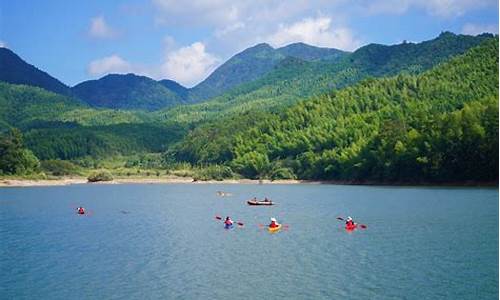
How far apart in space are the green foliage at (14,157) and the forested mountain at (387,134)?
4965 centimetres

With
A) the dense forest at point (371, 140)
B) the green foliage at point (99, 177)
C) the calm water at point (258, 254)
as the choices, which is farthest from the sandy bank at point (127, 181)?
the calm water at point (258, 254)

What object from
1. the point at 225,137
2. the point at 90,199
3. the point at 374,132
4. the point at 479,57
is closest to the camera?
the point at 90,199

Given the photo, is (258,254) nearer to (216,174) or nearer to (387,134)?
(387,134)

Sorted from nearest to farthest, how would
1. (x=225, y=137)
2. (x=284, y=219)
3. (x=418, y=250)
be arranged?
1. (x=418, y=250)
2. (x=284, y=219)
3. (x=225, y=137)

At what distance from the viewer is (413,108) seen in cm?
14612

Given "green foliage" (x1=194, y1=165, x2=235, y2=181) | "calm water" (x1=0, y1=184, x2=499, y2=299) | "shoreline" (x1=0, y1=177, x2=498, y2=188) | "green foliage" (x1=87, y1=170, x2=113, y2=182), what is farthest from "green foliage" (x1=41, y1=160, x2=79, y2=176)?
"calm water" (x1=0, y1=184, x2=499, y2=299)

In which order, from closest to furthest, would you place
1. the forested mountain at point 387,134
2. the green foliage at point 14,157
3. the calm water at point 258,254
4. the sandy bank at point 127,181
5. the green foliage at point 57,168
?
the calm water at point 258,254, the forested mountain at point 387,134, the sandy bank at point 127,181, the green foliage at point 14,157, the green foliage at point 57,168

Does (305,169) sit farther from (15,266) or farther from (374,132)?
(15,266)

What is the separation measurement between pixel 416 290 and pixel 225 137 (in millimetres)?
160184

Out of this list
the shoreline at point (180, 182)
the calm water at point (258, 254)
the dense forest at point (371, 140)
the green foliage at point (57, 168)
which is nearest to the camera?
the calm water at point (258, 254)

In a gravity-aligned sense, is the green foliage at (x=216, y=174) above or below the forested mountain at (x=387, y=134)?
below

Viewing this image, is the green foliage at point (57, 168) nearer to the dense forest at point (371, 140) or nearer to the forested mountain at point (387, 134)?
the dense forest at point (371, 140)

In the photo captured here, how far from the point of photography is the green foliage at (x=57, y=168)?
530ft

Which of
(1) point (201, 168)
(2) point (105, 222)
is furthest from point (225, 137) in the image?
(2) point (105, 222)
